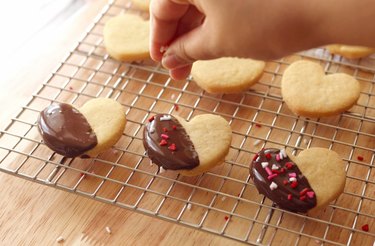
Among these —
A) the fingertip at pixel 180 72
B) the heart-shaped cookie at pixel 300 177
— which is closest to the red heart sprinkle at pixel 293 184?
the heart-shaped cookie at pixel 300 177

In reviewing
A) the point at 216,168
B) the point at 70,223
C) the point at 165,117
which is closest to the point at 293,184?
the point at 216,168

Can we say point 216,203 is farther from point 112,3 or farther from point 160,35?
point 112,3

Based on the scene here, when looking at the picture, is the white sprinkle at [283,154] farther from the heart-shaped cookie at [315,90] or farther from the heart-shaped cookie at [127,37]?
the heart-shaped cookie at [127,37]

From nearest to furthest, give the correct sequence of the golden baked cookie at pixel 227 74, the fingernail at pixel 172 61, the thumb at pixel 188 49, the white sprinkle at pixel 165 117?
the thumb at pixel 188 49 → the fingernail at pixel 172 61 → the white sprinkle at pixel 165 117 → the golden baked cookie at pixel 227 74

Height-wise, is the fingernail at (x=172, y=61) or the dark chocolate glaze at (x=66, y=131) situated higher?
the fingernail at (x=172, y=61)

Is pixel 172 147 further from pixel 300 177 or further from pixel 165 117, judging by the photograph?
pixel 300 177

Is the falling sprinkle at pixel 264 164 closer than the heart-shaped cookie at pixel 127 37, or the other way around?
the falling sprinkle at pixel 264 164

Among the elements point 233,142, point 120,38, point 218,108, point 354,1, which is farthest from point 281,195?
point 120,38

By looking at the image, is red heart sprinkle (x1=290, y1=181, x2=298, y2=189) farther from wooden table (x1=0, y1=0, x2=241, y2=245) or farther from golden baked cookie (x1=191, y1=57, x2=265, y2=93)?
golden baked cookie (x1=191, y1=57, x2=265, y2=93)
